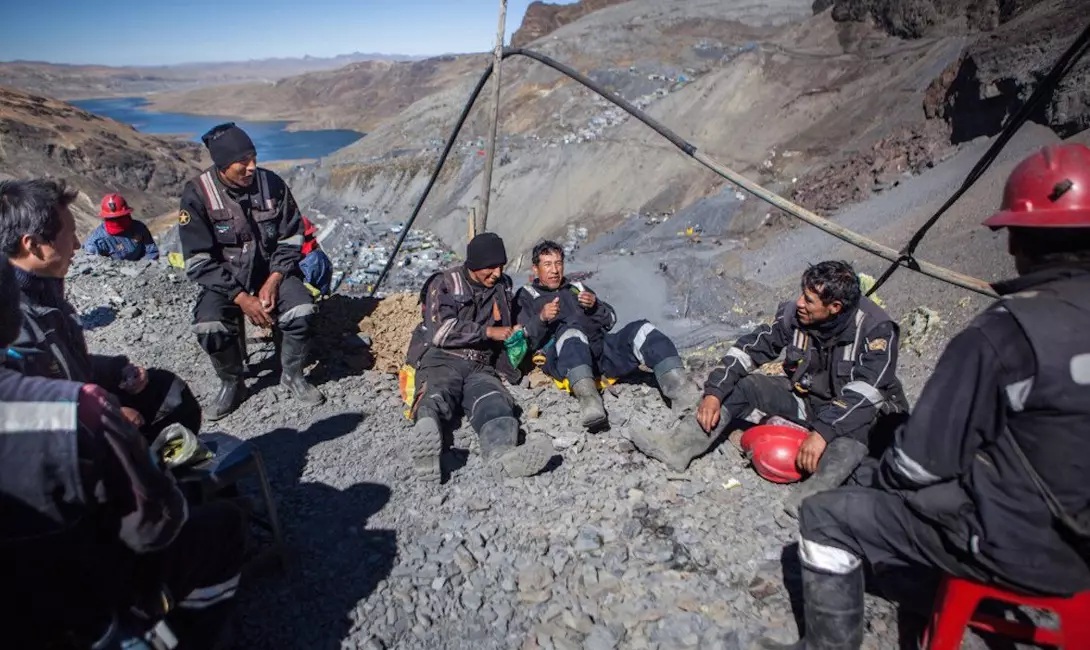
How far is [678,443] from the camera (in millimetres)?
3787

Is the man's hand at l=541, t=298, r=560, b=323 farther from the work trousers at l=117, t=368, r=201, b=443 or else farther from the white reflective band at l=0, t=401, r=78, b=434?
the white reflective band at l=0, t=401, r=78, b=434

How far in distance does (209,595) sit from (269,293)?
2.85m

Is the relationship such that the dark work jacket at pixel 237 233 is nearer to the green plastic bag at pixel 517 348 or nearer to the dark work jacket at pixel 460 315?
the dark work jacket at pixel 460 315

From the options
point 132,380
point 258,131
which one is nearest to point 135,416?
point 132,380

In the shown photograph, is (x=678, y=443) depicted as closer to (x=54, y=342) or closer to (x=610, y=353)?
(x=610, y=353)

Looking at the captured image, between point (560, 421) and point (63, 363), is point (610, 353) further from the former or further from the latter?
point (63, 363)

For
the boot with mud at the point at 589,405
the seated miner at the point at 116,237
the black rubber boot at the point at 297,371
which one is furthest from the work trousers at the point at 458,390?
the seated miner at the point at 116,237

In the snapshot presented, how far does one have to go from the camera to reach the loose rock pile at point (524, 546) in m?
2.71

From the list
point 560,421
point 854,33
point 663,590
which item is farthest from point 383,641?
point 854,33

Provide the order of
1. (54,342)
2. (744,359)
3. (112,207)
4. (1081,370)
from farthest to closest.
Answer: (112,207), (744,359), (54,342), (1081,370)

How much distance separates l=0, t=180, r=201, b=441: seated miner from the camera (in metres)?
2.54

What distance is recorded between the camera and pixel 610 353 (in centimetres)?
478

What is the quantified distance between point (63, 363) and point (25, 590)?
45.4 inches

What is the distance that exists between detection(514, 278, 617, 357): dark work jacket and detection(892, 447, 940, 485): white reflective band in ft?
9.28
